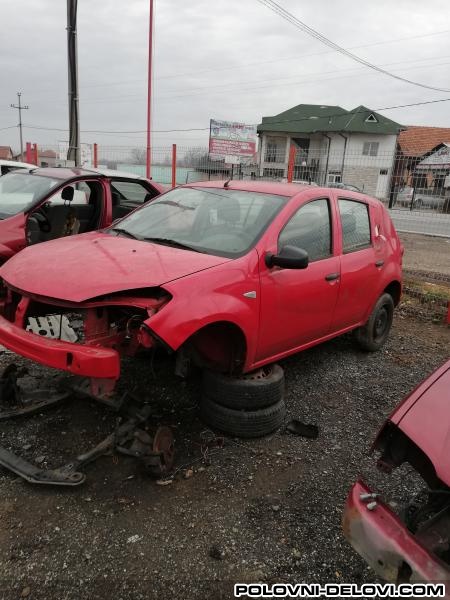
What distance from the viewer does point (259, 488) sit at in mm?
2971

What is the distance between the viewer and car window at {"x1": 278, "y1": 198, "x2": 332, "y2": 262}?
3.76 meters

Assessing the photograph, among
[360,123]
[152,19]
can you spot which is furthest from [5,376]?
[360,123]

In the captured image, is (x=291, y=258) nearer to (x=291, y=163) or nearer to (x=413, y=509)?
(x=413, y=509)

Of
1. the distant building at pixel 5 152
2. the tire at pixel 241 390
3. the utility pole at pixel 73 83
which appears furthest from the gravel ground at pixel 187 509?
the distant building at pixel 5 152

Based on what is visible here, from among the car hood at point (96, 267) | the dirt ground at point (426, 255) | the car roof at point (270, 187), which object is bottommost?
the dirt ground at point (426, 255)

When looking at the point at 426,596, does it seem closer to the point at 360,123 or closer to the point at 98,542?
the point at 98,542

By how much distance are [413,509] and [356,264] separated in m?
→ 2.70

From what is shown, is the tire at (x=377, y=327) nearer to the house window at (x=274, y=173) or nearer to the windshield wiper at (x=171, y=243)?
the windshield wiper at (x=171, y=243)

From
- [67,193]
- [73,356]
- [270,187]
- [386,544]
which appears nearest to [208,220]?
[270,187]

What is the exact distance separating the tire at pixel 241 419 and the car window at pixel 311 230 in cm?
125

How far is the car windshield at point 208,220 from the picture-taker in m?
3.56

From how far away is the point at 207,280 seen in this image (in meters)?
3.04

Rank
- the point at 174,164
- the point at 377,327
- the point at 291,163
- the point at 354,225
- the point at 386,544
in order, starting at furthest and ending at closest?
the point at 174,164 < the point at 291,163 < the point at 377,327 < the point at 354,225 < the point at 386,544

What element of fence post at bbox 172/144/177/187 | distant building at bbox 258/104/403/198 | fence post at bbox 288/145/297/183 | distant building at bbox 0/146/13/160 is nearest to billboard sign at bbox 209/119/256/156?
distant building at bbox 258/104/403/198
